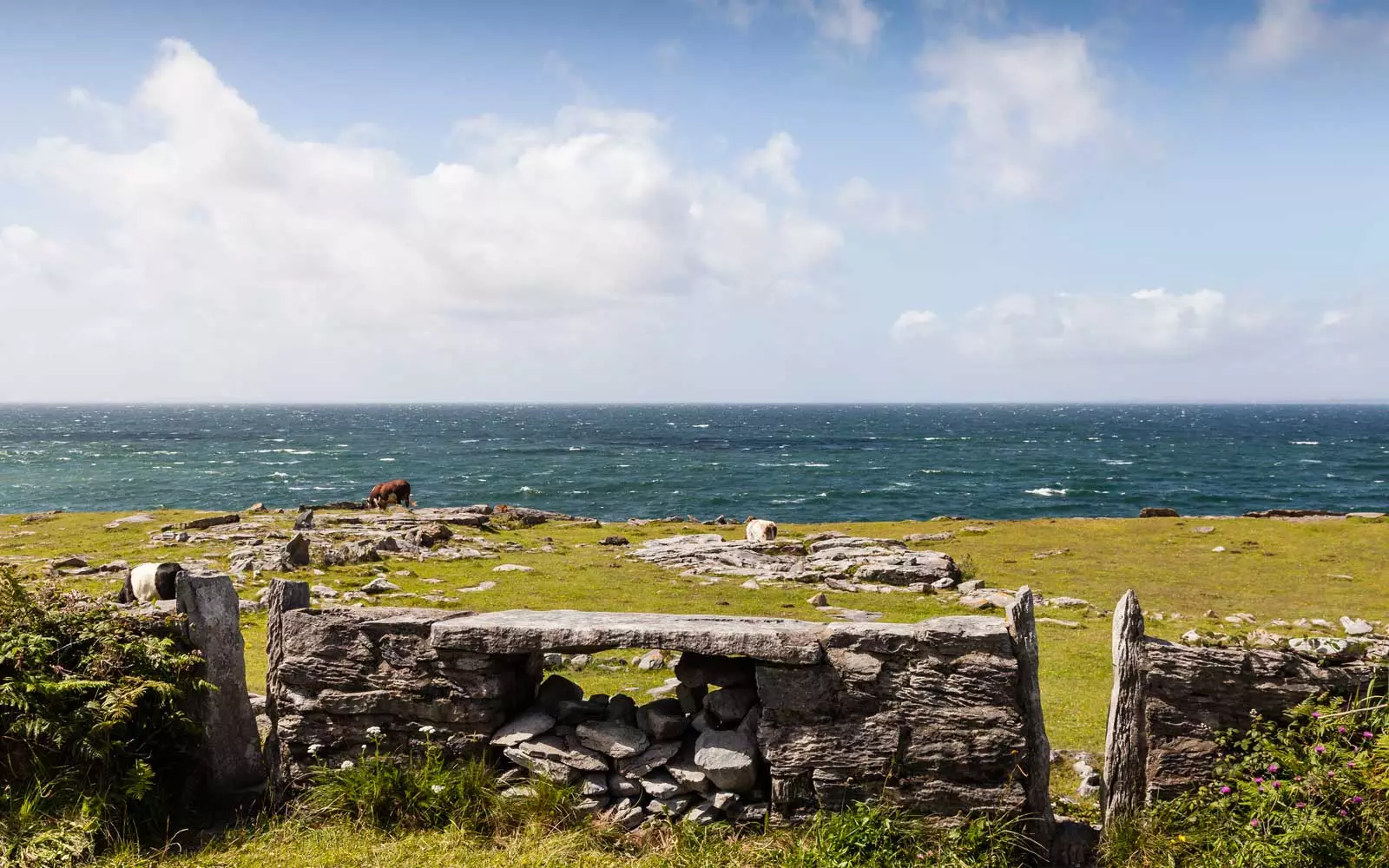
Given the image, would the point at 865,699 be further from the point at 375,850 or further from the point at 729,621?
the point at 375,850

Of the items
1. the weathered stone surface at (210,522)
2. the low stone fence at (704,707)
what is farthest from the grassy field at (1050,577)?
the low stone fence at (704,707)

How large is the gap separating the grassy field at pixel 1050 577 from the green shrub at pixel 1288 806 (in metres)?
4.41

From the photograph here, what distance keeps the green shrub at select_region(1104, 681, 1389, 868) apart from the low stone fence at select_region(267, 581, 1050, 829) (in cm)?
105

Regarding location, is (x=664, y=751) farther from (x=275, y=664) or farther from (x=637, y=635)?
(x=275, y=664)

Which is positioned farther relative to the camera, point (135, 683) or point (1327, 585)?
point (1327, 585)

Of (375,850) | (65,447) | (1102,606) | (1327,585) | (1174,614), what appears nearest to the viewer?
(375,850)

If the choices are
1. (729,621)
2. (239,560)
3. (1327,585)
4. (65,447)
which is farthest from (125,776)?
(65,447)

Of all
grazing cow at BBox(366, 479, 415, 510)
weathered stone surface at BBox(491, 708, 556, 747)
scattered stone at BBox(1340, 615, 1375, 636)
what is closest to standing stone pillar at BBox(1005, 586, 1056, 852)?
weathered stone surface at BBox(491, 708, 556, 747)

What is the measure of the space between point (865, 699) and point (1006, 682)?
1.33 metres

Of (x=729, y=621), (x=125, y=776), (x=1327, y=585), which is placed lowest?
(x=1327, y=585)

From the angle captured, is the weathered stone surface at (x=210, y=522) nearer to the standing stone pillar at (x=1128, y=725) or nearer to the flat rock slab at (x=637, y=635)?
the flat rock slab at (x=637, y=635)

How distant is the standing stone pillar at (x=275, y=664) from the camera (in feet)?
28.5

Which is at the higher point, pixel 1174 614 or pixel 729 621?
pixel 729 621

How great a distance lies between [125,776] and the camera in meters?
7.90
